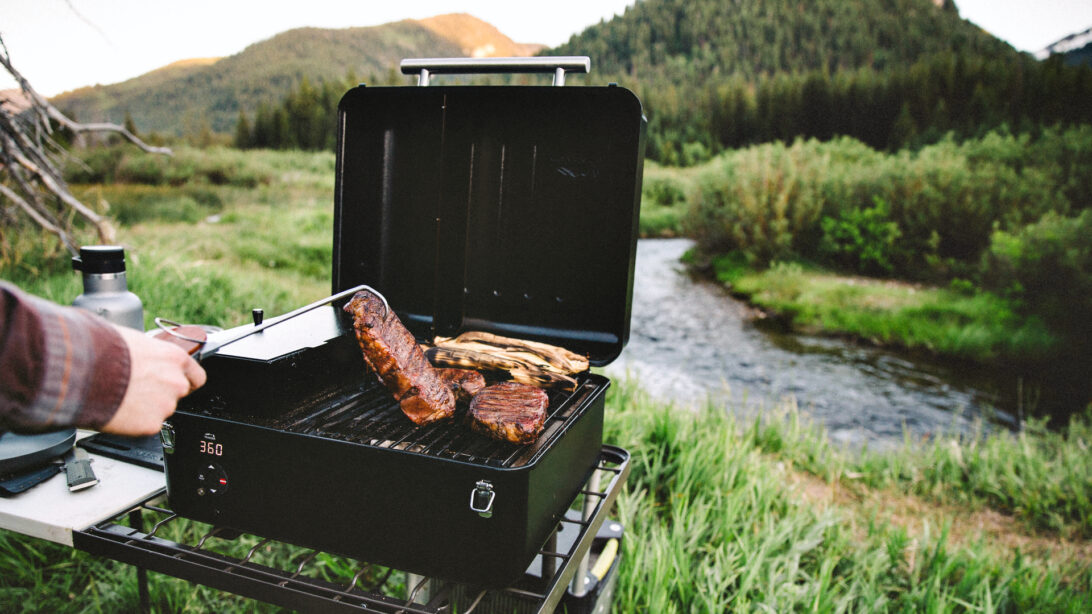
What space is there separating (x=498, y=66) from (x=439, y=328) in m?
0.71

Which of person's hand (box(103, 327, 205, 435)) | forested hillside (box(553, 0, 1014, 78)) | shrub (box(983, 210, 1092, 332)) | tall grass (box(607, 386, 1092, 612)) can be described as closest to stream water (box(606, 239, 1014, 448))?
shrub (box(983, 210, 1092, 332))

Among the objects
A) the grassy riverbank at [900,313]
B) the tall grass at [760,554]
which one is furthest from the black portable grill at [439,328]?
the grassy riverbank at [900,313]

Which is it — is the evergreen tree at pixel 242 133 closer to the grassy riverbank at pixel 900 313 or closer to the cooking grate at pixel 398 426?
the grassy riverbank at pixel 900 313

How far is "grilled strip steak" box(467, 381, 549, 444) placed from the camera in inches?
42.5

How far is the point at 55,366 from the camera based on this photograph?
82 centimetres

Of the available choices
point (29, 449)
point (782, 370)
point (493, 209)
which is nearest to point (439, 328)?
point (493, 209)

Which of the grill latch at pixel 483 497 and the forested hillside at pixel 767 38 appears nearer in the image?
the grill latch at pixel 483 497

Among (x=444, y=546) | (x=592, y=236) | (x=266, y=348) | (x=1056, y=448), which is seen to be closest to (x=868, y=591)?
(x=592, y=236)

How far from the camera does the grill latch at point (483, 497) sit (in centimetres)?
92

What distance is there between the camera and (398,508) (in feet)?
3.25

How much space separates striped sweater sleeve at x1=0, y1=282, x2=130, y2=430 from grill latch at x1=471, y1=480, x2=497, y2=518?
1.72ft

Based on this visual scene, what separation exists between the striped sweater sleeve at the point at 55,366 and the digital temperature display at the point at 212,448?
7.8 inches

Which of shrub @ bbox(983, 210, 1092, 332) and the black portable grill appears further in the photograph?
shrub @ bbox(983, 210, 1092, 332)

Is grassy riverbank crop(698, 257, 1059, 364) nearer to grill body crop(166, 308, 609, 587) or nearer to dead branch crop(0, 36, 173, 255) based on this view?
dead branch crop(0, 36, 173, 255)
